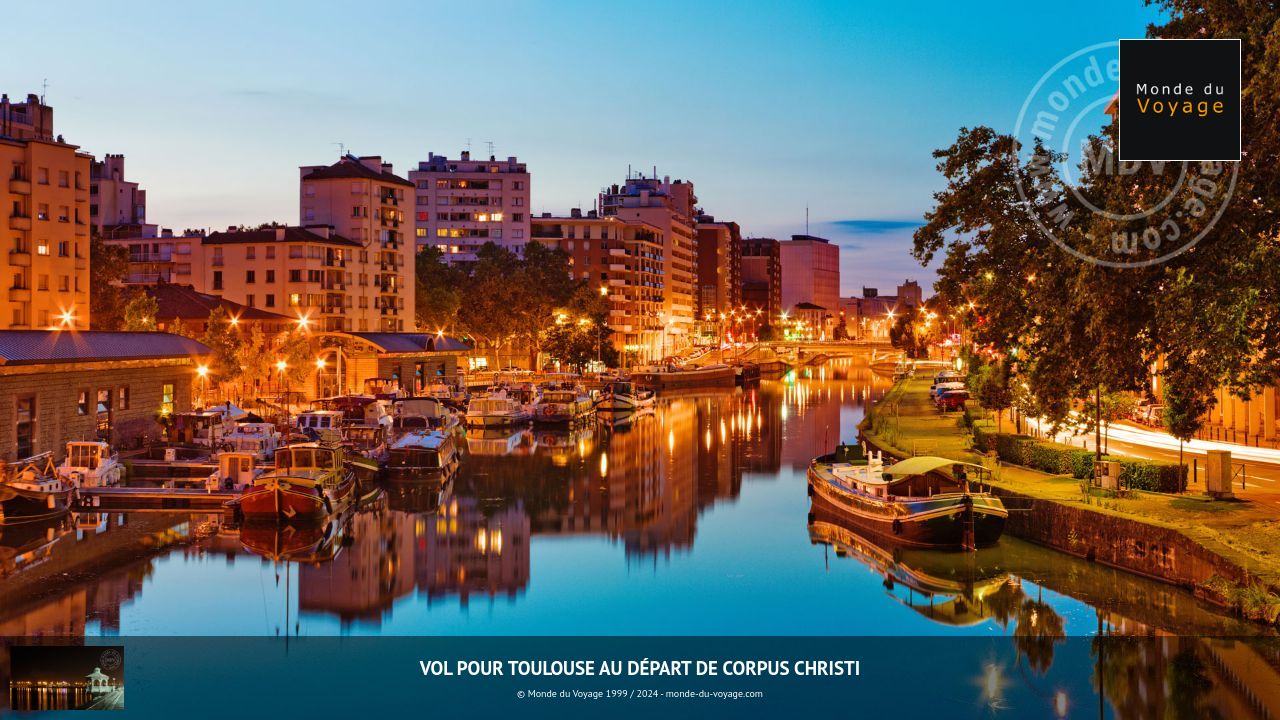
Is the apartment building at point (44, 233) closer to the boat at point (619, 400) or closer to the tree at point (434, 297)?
the boat at point (619, 400)

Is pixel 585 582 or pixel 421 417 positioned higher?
pixel 421 417

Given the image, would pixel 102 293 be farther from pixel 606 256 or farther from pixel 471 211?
pixel 606 256

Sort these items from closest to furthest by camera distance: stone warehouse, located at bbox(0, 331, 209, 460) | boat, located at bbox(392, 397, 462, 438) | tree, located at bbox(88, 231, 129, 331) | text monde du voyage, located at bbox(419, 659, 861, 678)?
1. text monde du voyage, located at bbox(419, 659, 861, 678)
2. stone warehouse, located at bbox(0, 331, 209, 460)
3. boat, located at bbox(392, 397, 462, 438)
4. tree, located at bbox(88, 231, 129, 331)

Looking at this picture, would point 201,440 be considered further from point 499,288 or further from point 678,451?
point 499,288

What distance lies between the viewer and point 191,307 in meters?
95.2

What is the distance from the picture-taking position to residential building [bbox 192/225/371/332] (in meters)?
108

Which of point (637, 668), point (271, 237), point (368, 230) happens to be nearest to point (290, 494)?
point (637, 668)

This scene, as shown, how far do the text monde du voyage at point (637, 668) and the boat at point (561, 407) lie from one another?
62111mm

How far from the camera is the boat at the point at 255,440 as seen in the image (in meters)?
53.0

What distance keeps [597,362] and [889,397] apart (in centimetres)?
4762

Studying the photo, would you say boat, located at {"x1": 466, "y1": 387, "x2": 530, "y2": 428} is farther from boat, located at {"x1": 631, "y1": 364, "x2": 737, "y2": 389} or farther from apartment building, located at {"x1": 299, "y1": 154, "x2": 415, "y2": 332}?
boat, located at {"x1": 631, "y1": 364, "x2": 737, "y2": 389}

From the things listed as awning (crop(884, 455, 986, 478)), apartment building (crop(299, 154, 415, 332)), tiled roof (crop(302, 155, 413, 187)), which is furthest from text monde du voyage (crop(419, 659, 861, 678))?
tiled roof (crop(302, 155, 413, 187))

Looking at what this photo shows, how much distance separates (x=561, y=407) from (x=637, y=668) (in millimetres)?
63848

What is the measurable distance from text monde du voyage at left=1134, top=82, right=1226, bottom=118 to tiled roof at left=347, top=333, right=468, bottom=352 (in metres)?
79.4
